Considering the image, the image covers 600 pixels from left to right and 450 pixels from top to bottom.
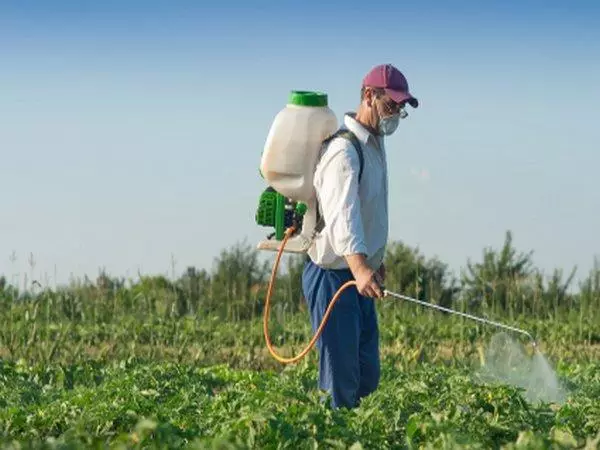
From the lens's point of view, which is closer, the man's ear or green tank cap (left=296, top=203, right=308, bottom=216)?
the man's ear

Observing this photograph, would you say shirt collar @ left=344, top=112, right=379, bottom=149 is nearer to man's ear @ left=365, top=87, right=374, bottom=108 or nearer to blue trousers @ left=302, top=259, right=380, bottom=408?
man's ear @ left=365, top=87, right=374, bottom=108

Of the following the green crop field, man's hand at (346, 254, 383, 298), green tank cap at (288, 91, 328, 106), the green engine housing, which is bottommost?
the green crop field

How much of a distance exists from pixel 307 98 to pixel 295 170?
499 mm

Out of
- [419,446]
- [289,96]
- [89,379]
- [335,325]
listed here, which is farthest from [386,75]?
[89,379]

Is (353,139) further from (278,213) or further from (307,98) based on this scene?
(278,213)

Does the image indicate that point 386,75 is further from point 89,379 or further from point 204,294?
point 204,294

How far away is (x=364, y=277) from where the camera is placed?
731cm

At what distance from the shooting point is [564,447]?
16.1ft

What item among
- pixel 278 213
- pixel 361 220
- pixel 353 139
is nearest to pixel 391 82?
pixel 353 139

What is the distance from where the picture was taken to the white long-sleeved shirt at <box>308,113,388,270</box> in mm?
7473

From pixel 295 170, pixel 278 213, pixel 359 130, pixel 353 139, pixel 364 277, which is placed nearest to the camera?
pixel 364 277

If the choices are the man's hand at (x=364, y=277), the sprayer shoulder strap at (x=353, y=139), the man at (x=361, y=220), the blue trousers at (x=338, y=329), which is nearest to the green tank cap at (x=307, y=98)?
the man at (x=361, y=220)

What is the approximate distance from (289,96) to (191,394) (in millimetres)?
1902

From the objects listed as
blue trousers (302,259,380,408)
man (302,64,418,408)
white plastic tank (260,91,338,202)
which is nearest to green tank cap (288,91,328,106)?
white plastic tank (260,91,338,202)
